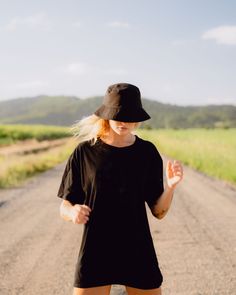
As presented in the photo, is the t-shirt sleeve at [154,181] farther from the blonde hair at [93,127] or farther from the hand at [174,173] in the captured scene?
the blonde hair at [93,127]

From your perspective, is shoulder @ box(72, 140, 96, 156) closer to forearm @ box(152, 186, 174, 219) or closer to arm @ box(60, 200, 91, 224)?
arm @ box(60, 200, 91, 224)

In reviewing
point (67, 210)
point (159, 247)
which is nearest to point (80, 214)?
point (67, 210)

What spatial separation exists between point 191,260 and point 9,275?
217cm

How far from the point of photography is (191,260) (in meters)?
7.28

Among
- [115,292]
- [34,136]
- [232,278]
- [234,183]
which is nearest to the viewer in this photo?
[115,292]

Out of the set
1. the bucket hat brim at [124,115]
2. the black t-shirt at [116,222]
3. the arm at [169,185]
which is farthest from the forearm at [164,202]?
the bucket hat brim at [124,115]

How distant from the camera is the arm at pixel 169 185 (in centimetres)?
324

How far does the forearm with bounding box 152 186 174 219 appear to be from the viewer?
11.0ft

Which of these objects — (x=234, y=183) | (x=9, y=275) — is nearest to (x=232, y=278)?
(x=9, y=275)

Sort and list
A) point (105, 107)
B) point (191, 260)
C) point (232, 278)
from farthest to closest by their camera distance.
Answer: point (191, 260), point (232, 278), point (105, 107)

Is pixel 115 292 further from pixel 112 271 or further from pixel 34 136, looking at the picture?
pixel 34 136

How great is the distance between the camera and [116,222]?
3266 mm

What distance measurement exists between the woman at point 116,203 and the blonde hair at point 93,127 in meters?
0.01

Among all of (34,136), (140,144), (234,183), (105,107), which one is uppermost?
(105,107)
